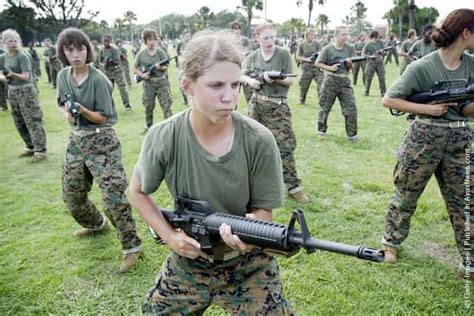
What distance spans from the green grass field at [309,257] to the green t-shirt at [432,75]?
1.39 meters

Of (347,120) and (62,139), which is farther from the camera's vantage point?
(62,139)

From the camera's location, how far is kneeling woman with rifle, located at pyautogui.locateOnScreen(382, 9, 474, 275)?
9.87ft

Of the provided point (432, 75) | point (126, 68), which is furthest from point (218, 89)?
point (126, 68)

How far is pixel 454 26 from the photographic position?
296 cm

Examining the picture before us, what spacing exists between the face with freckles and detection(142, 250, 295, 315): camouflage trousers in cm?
75

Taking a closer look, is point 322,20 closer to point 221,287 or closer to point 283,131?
point 283,131

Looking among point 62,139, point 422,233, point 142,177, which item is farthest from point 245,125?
point 62,139

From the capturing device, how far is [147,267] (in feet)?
12.4

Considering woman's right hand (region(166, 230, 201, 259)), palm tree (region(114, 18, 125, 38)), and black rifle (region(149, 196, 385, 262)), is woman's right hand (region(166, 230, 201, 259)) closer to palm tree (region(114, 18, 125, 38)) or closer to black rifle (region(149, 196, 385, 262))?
black rifle (region(149, 196, 385, 262))

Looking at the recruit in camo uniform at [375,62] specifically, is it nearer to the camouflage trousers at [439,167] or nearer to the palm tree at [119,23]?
the camouflage trousers at [439,167]

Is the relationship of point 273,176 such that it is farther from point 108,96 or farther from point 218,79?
point 108,96

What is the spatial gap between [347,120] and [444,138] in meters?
4.50

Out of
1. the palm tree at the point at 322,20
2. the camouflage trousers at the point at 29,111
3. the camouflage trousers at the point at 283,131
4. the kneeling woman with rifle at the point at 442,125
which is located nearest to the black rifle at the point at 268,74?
the camouflage trousers at the point at 283,131

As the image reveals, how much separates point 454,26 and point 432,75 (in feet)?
1.21
